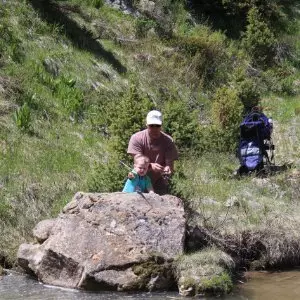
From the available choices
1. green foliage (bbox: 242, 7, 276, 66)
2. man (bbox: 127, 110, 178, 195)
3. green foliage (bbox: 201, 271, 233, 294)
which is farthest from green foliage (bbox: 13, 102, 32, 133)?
green foliage (bbox: 242, 7, 276, 66)

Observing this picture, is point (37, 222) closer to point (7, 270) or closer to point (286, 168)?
point (7, 270)

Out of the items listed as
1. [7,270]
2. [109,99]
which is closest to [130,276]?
[7,270]

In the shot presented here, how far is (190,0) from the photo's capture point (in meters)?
20.1

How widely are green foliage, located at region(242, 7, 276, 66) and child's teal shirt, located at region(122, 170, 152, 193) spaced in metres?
12.4

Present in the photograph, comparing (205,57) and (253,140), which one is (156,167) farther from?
(205,57)

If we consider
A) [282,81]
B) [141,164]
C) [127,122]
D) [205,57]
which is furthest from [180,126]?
[282,81]

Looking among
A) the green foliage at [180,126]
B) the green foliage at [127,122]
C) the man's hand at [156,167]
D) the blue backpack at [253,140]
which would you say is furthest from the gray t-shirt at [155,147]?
the blue backpack at [253,140]

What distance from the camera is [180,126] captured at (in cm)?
1123

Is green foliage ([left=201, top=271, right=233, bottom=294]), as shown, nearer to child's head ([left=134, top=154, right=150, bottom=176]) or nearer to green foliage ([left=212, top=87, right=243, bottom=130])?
child's head ([left=134, top=154, right=150, bottom=176])

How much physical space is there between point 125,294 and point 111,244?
Answer: 0.57 metres

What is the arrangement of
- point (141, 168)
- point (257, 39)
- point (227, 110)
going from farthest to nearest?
point (257, 39) → point (227, 110) → point (141, 168)

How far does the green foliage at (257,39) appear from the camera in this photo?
1866 centimetres

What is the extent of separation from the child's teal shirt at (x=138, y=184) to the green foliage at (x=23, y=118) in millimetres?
3662

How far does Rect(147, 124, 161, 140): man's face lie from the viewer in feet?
23.3
